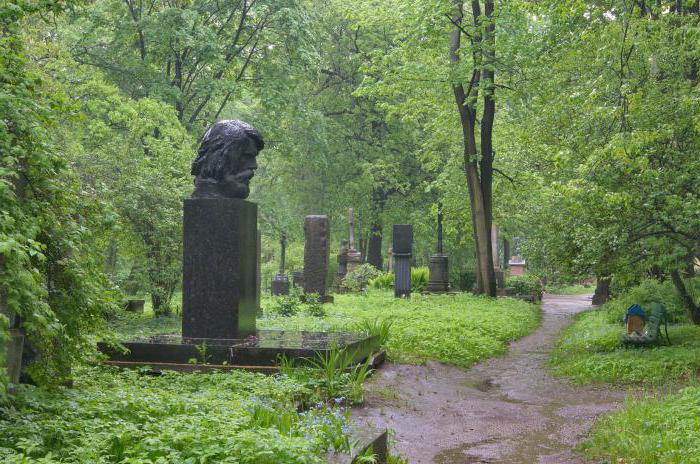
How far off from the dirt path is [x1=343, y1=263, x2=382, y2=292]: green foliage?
15.3 m

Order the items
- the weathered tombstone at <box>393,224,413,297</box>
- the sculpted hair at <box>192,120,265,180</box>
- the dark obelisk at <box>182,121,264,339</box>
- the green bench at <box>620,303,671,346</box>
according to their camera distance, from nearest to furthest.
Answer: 1. the dark obelisk at <box>182,121,264,339</box>
2. the sculpted hair at <box>192,120,265,180</box>
3. the green bench at <box>620,303,671,346</box>
4. the weathered tombstone at <box>393,224,413,297</box>

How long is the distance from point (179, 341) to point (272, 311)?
7484 millimetres

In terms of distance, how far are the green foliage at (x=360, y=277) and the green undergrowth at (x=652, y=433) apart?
791 inches

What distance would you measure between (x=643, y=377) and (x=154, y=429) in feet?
25.8

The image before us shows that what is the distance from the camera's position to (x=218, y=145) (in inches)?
423

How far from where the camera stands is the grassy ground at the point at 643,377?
6.15m

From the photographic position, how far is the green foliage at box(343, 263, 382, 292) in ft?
91.1

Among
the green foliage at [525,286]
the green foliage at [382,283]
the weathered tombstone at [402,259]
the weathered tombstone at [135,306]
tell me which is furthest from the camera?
the green foliage at [525,286]

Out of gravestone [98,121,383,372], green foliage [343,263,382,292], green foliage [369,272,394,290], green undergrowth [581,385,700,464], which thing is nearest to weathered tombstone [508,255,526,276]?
green foliage [343,263,382,292]

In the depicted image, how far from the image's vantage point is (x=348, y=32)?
34.3 meters

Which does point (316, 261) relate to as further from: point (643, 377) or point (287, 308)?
point (643, 377)

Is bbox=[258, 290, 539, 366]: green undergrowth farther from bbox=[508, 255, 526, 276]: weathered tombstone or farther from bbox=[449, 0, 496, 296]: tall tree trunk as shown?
bbox=[508, 255, 526, 276]: weathered tombstone

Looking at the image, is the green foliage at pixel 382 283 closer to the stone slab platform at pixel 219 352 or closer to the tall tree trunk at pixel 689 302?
the tall tree trunk at pixel 689 302

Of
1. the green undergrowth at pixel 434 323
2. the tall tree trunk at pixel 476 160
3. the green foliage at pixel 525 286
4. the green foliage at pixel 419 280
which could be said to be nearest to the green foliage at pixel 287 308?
the green undergrowth at pixel 434 323
